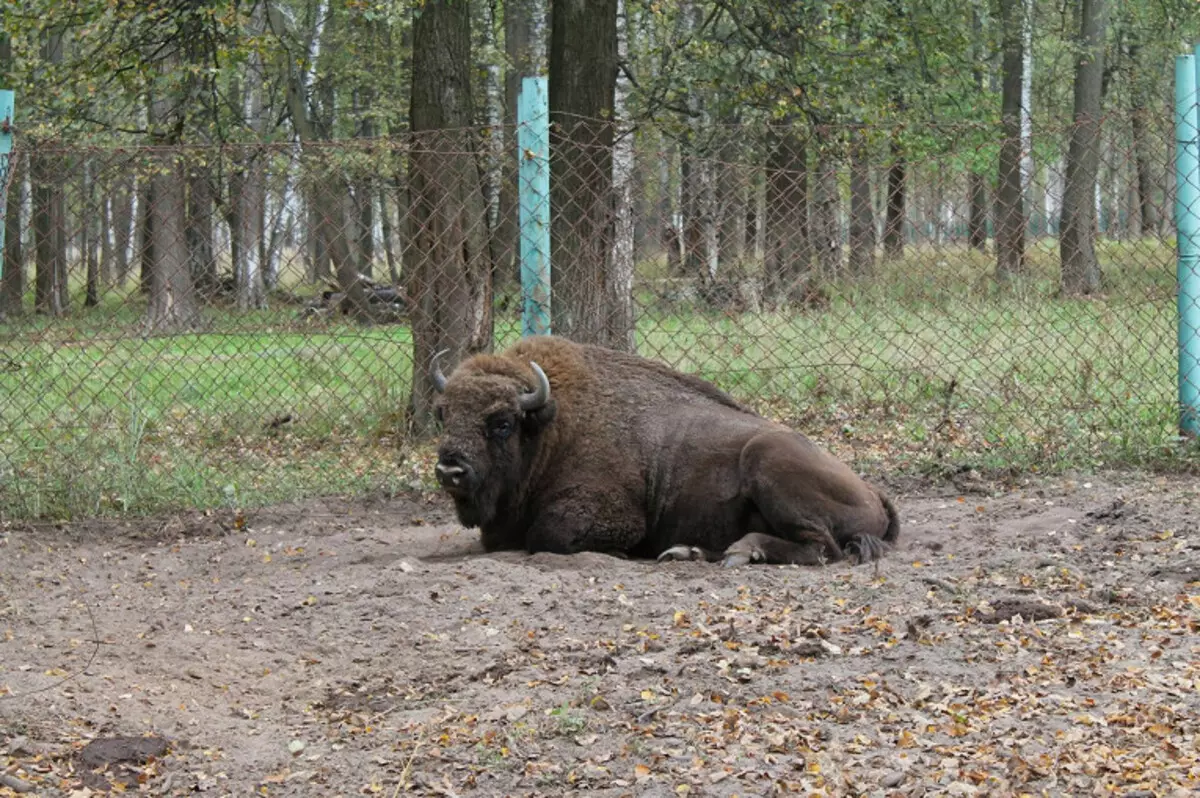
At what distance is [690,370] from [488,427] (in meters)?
2.90

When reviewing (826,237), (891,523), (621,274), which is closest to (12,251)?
(621,274)

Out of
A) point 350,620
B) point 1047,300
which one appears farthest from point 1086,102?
point 350,620

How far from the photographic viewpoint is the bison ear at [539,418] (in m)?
7.32

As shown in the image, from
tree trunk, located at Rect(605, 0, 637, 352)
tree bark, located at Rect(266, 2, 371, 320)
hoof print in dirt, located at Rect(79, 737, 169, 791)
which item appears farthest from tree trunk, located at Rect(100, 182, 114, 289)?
hoof print in dirt, located at Rect(79, 737, 169, 791)

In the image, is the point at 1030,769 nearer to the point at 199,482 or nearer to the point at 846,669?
the point at 846,669

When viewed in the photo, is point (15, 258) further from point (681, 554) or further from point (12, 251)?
point (681, 554)

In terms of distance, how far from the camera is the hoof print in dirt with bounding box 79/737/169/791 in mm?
4090

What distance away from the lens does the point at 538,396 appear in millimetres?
7219

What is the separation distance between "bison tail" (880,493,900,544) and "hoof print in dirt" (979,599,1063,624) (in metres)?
1.62

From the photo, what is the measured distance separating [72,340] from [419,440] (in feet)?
7.35

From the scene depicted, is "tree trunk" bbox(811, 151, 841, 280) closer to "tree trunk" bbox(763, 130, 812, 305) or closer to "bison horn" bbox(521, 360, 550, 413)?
"tree trunk" bbox(763, 130, 812, 305)

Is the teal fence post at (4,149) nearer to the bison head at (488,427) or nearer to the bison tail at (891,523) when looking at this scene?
the bison head at (488,427)

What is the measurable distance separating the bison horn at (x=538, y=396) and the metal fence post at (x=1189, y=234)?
424cm

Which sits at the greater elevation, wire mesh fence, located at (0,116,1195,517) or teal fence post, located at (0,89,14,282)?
teal fence post, located at (0,89,14,282)
